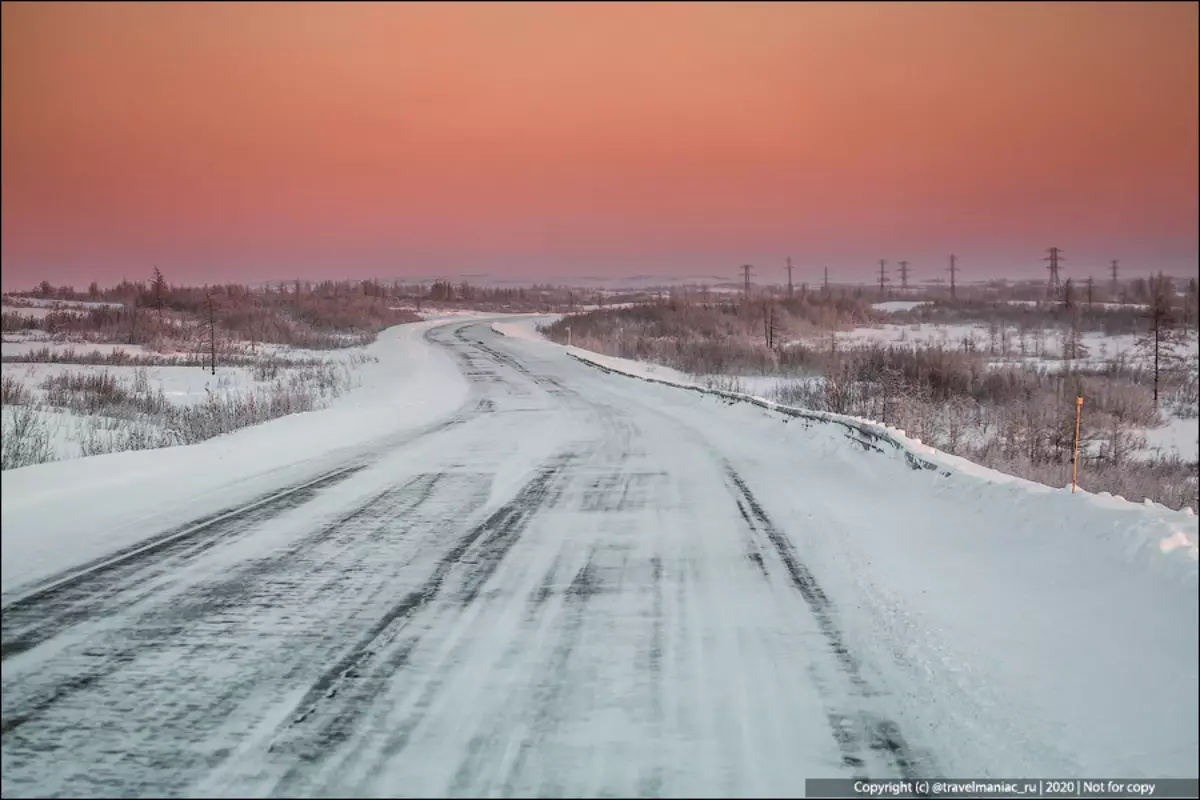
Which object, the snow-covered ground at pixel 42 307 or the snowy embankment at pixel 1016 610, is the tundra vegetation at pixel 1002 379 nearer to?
the snowy embankment at pixel 1016 610

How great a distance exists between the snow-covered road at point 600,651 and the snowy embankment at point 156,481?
0.47 metres

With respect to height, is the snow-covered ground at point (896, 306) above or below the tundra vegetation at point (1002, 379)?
above

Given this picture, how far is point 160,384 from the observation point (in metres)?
23.8

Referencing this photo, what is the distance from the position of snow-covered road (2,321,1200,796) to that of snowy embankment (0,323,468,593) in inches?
18.6

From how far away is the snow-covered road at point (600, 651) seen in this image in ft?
12.0

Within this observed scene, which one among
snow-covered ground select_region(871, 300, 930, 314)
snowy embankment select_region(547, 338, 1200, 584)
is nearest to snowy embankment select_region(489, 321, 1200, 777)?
snowy embankment select_region(547, 338, 1200, 584)

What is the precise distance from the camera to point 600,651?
4895mm

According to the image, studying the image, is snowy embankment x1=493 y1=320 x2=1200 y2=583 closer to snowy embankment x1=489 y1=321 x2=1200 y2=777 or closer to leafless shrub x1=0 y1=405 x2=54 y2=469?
snowy embankment x1=489 y1=321 x2=1200 y2=777

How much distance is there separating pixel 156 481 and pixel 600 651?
7.03 meters

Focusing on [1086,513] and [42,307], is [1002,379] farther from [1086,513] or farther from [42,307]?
[42,307]

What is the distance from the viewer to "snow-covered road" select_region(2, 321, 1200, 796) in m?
3.66

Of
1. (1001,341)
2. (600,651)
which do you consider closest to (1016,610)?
(600,651)

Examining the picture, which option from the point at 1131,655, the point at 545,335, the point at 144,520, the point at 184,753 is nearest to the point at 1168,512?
the point at 1131,655

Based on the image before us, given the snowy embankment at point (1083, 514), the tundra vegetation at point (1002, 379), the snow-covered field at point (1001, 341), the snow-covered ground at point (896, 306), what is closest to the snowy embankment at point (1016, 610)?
the snowy embankment at point (1083, 514)
